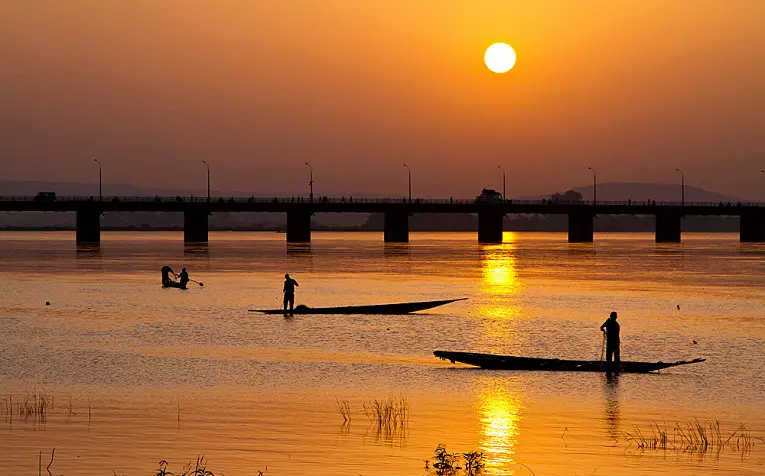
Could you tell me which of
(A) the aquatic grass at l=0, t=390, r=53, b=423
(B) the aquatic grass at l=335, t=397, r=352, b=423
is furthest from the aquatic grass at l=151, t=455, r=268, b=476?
(A) the aquatic grass at l=0, t=390, r=53, b=423

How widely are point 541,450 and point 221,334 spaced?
29.9 meters

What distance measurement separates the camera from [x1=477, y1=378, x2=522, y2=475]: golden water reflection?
955 inches

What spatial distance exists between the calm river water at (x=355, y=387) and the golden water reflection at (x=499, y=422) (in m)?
0.07

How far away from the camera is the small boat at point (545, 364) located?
38062 mm

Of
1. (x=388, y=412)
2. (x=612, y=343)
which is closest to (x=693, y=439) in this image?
(x=388, y=412)

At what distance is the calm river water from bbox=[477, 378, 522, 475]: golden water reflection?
0.24 ft

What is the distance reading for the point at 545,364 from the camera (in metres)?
38.5

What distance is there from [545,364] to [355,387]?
680cm

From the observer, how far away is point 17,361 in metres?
41.7

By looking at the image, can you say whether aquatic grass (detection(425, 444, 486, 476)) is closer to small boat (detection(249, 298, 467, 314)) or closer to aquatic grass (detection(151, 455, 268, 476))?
aquatic grass (detection(151, 455, 268, 476))

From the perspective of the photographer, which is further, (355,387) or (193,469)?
(355,387)

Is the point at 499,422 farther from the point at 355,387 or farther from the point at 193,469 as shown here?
the point at 193,469

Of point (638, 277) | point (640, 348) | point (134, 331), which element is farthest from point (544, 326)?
point (638, 277)

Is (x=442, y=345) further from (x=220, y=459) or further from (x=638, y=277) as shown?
(x=638, y=277)
